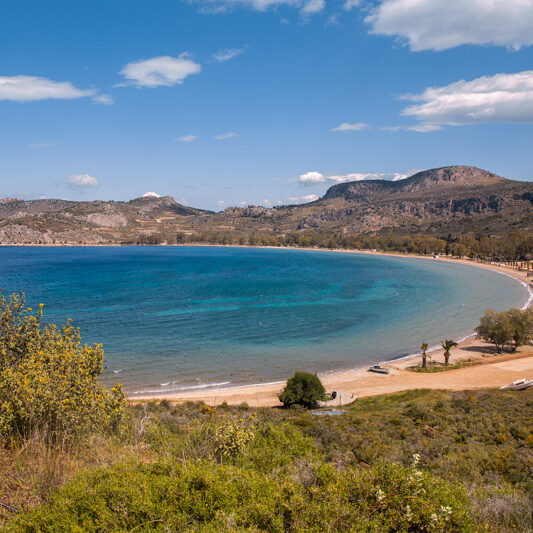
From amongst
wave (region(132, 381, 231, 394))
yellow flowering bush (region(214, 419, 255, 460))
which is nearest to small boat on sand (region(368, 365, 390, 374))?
wave (region(132, 381, 231, 394))

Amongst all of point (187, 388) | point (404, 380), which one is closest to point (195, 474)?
point (187, 388)

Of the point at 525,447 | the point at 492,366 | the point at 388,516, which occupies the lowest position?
the point at 492,366

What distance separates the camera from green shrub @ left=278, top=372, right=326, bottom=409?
2812cm

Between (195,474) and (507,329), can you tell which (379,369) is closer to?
(507,329)

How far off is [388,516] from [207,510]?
10.2ft

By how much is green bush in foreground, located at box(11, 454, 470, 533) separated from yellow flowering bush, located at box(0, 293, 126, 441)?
2.51m

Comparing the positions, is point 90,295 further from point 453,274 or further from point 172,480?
point 453,274

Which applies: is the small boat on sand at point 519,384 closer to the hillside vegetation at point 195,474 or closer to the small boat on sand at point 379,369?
the small boat on sand at point 379,369

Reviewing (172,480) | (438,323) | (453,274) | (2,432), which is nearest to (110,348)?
(2,432)

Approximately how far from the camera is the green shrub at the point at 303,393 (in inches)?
1107

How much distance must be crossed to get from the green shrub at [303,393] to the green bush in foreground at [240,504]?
848 inches

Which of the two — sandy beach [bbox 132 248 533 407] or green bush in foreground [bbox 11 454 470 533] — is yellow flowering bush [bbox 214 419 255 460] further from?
sandy beach [bbox 132 248 533 407]

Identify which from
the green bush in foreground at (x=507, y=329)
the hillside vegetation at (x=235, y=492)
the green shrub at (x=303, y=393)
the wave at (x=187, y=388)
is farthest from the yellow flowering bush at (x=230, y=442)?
the green bush in foreground at (x=507, y=329)

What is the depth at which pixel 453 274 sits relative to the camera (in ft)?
381
